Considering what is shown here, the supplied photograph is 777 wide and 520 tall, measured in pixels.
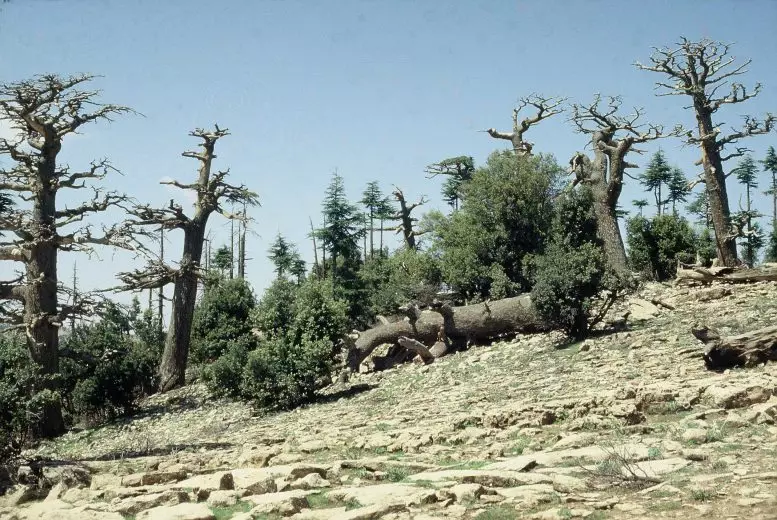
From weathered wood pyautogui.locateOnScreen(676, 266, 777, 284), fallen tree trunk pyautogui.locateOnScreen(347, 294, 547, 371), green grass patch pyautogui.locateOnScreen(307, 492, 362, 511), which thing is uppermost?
weathered wood pyautogui.locateOnScreen(676, 266, 777, 284)

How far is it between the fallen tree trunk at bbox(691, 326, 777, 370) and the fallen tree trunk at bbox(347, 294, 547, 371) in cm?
763

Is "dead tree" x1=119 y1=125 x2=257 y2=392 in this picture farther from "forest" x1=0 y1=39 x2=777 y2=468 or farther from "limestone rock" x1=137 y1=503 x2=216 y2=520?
"limestone rock" x1=137 y1=503 x2=216 y2=520

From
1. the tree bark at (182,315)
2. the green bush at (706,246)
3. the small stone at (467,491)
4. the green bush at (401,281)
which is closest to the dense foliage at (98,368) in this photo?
the tree bark at (182,315)

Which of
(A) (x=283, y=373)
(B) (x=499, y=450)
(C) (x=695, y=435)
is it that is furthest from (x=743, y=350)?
(A) (x=283, y=373)

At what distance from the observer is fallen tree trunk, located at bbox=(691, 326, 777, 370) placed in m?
12.8

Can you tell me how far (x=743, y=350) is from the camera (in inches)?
508

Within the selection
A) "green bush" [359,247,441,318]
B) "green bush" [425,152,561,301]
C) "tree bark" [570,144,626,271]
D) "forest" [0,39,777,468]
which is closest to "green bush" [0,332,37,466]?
"forest" [0,39,777,468]

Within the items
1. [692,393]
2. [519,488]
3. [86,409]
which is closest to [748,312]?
[692,393]

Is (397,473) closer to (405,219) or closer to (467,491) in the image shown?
(467,491)

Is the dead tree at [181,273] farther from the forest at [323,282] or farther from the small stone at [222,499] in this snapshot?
the small stone at [222,499]

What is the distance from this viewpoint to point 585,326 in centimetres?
1952

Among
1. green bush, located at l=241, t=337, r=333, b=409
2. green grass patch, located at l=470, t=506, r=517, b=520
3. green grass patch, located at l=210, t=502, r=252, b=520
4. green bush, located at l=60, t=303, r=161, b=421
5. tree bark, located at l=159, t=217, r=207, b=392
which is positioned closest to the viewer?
green grass patch, located at l=470, t=506, r=517, b=520

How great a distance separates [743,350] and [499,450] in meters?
5.64

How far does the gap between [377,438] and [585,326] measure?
9238mm
